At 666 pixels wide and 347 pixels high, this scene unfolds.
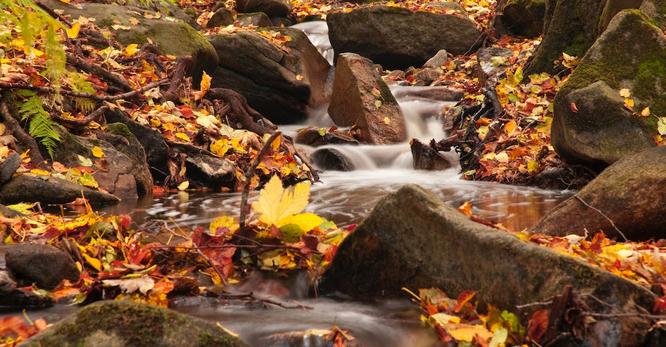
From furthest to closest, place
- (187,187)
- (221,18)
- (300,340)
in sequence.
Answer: (221,18) < (187,187) < (300,340)

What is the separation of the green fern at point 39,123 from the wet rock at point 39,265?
2.90m

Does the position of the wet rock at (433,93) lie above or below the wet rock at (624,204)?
above

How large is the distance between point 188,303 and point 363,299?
76 centimetres

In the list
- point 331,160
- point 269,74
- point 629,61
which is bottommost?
point 331,160

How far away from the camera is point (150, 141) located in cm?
668

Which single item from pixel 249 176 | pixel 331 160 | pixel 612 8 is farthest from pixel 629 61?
pixel 249 176

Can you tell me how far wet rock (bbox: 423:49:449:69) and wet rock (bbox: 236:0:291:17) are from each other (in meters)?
5.55

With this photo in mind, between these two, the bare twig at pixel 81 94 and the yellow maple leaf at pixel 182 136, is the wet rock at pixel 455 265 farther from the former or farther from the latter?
the yellow maple leaf at pixel 182 136

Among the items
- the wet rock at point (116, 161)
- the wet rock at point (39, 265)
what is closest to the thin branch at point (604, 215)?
the wet rock at point (39, 265)

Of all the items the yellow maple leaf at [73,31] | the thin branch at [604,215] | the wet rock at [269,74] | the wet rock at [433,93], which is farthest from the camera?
the wet rock at [433,93]

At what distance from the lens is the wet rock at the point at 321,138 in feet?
32.1

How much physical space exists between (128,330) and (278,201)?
3.87 feet

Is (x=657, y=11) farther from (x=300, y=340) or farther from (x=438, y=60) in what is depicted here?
(x=438, y=60)

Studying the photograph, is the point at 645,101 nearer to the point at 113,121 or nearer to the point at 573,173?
the point at 573,173
